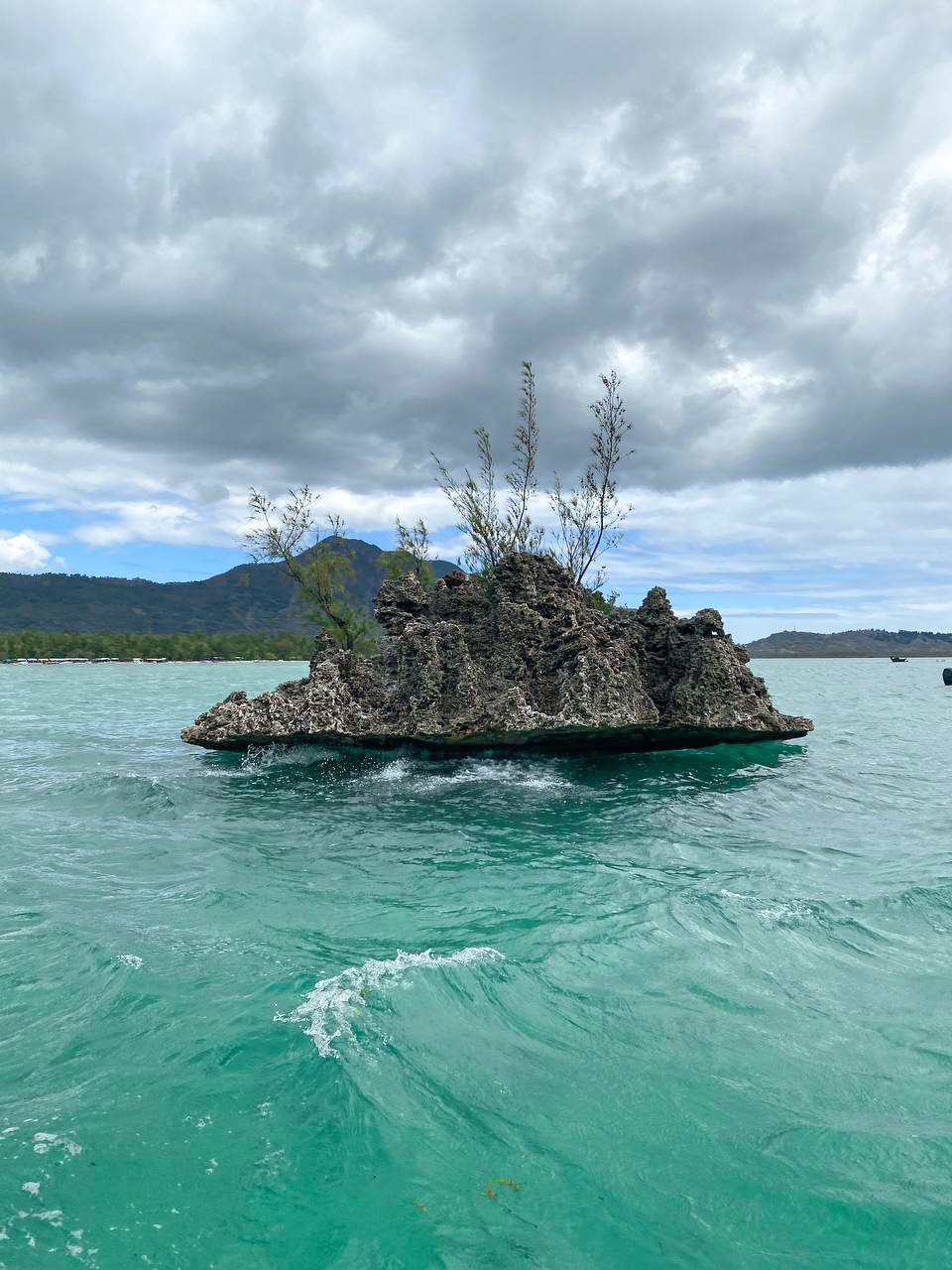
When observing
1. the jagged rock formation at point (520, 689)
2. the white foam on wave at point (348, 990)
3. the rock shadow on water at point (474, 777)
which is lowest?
the rock shadow on water at point (474, 777)

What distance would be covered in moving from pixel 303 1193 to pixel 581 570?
2751 centimetres

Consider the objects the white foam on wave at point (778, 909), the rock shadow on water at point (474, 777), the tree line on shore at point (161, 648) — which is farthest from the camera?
the tree line on shore at point (161, 648)

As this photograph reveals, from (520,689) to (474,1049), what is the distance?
10.5m

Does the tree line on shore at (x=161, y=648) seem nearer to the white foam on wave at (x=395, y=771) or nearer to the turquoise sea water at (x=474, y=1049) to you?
the white foam on wave at (x=395, y=771)

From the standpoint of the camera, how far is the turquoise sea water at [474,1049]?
3195 mm

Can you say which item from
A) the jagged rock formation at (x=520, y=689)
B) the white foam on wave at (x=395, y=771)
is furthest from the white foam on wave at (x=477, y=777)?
the jagged rock formation at (x=520, y=689)

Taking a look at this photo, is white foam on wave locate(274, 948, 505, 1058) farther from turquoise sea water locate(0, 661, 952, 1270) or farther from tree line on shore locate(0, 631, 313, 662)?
tree line on shore locate(0, 631, 313, 662)

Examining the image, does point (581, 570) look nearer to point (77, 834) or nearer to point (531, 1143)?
point (77, 834)

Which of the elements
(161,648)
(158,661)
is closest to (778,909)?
(158,661)

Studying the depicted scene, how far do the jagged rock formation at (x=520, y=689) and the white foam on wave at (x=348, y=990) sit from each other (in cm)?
847

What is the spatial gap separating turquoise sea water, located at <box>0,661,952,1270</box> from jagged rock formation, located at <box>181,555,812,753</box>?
442cm

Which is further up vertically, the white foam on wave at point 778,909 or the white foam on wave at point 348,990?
the white foam on wave at point 348,990

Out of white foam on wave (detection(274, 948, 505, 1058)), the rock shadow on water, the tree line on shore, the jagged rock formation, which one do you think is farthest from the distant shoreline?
white foam on wave (detection(274, 948, 505, 1058))

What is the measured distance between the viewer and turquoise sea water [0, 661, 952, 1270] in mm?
3195
